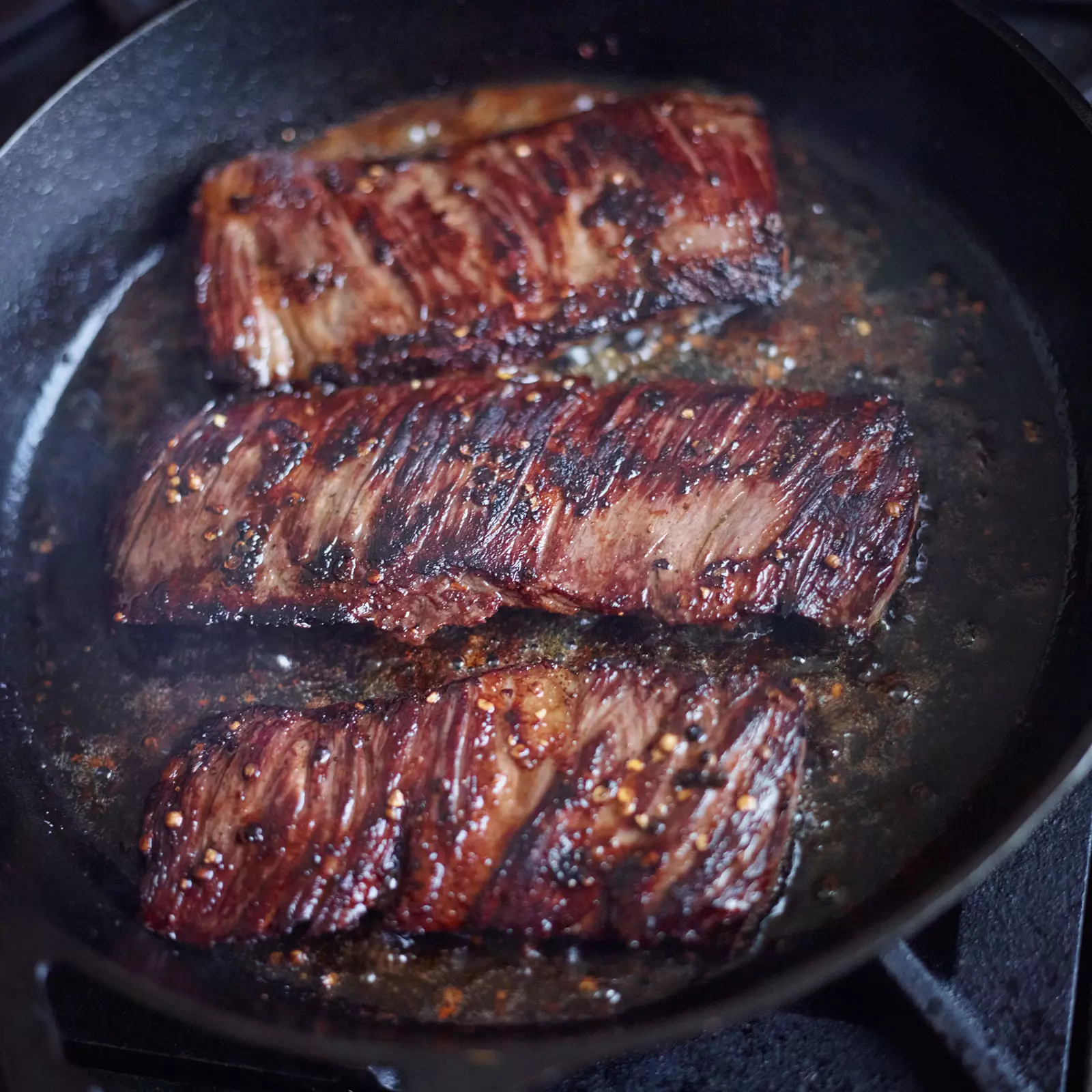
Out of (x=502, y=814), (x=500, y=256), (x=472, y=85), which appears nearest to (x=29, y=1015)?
(x=502, y=814)

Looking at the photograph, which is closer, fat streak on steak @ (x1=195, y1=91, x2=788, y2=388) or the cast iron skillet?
the cast iron skillet

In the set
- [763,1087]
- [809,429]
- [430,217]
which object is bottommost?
[763,1087]

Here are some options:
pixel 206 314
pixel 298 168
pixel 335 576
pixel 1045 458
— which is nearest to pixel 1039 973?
pixel 1045 458

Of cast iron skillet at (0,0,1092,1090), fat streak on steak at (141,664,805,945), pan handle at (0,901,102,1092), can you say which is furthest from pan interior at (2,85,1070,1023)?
pan handle at (0,901,102,1092)

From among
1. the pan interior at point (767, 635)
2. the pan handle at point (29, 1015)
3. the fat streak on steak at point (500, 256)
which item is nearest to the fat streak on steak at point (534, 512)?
the pan interior at point (767, 635)

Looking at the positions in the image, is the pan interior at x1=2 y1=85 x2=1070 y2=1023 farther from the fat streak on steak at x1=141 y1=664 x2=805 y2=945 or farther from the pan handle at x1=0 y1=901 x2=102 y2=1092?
the pan handle at x1=0 y1=901 x2=102 y2=1092

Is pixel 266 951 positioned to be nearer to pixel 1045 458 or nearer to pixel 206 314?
pixel 206 314
